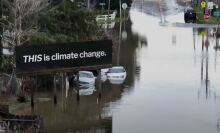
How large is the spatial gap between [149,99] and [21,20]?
1352 centimetres

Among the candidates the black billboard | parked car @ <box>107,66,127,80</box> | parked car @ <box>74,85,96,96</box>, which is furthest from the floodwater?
the black billboard

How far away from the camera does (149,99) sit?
140 ft

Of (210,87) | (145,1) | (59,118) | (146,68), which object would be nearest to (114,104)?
(59,118)

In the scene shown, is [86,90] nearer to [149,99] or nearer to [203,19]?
[149,99]

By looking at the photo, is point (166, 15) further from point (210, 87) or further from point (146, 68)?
point (210, 87)

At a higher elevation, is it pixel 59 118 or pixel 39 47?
pixel 39 47

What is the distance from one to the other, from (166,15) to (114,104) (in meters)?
82.0

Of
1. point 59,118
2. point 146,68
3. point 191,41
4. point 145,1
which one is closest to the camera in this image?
point 59,118

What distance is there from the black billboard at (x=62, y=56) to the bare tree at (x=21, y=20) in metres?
7.51

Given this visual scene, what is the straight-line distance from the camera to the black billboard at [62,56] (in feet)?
122

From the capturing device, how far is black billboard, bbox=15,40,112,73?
37156 mm

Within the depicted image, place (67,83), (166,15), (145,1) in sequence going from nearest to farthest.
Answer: (67,83), (166,15), (145,1)

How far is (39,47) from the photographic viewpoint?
123ft

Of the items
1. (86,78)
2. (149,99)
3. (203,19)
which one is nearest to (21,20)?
(86,78)
